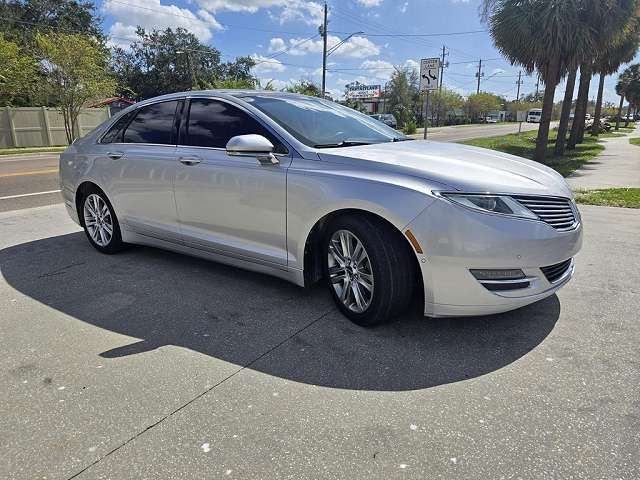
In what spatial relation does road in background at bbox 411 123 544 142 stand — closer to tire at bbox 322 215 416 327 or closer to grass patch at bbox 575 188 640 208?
grass patch at bbox 575 188 640 208

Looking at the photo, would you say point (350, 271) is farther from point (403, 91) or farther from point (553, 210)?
point (403, 91)

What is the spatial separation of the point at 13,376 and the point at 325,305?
211 centimetres

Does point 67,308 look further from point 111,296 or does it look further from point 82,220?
point 82,220

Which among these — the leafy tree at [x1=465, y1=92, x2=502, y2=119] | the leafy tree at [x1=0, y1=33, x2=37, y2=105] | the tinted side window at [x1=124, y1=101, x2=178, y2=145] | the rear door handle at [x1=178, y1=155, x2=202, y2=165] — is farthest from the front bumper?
the leafy tree at [x1=465, y1=92, x2=502, y2=119]

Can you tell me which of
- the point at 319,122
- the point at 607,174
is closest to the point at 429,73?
the point at 607,174

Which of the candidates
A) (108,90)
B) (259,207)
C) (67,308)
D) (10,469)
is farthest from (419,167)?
(108,90)

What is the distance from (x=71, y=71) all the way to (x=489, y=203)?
27789 mm

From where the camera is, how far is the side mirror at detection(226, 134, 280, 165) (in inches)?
134

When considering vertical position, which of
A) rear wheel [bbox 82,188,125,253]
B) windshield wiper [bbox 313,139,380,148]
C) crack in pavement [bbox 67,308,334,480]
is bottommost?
crack in pavement [bbox 67,308,334,480]

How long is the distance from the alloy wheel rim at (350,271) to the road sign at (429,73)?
7555 millimetres

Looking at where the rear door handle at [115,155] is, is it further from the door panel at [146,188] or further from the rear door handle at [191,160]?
the rear door handle at [191,160]

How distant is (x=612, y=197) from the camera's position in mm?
8445

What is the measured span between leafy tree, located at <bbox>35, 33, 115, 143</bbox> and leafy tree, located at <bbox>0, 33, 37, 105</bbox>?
0.97 m

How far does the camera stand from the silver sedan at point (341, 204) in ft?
9.53
